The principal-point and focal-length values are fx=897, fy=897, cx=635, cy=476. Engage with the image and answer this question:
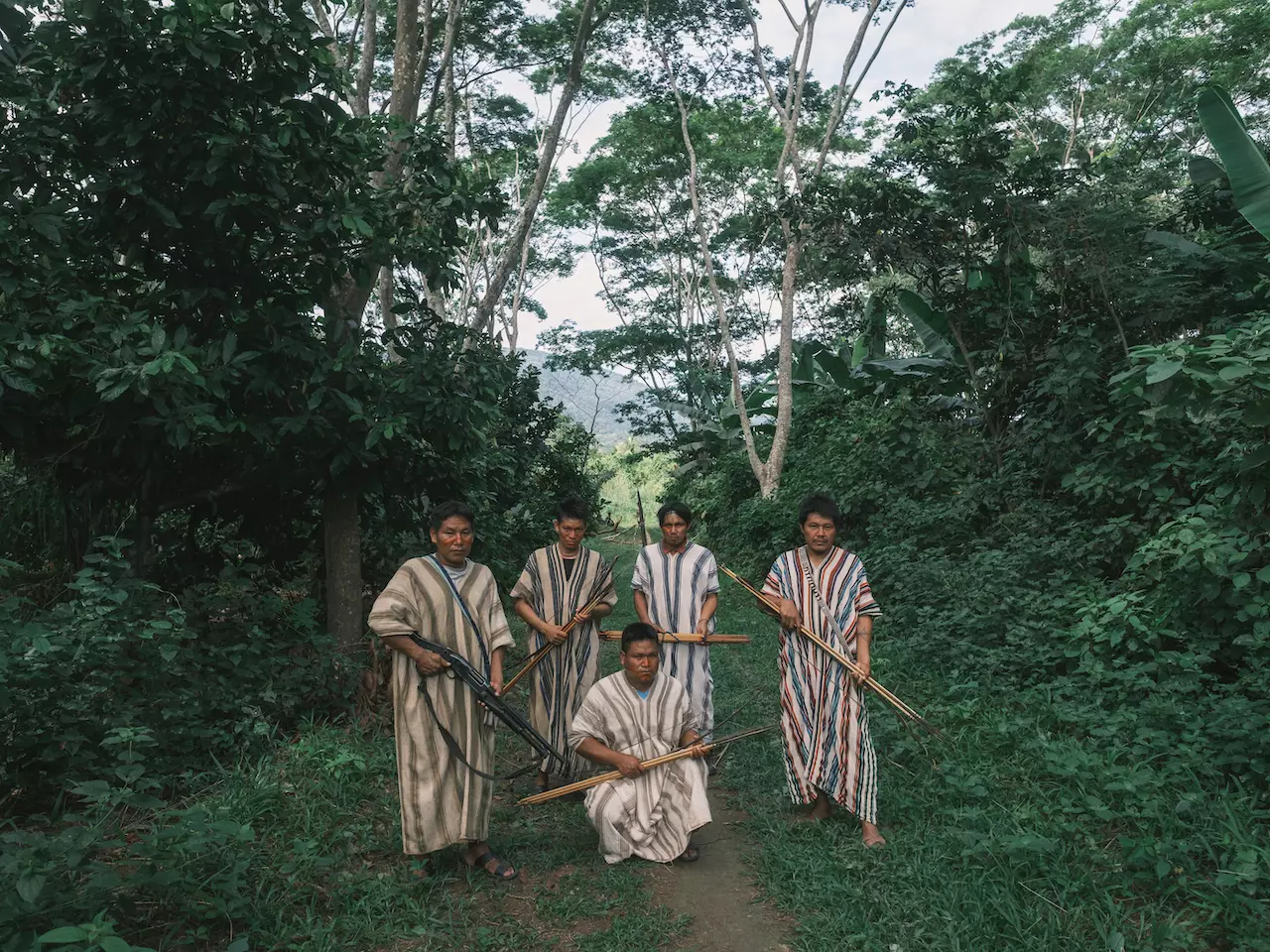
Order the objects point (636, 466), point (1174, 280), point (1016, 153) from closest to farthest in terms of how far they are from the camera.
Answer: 1. point (1174, 280)
2. point (1016, 153)
3. point (636, 466)

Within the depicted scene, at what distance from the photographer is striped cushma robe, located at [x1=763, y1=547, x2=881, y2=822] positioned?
4199mm

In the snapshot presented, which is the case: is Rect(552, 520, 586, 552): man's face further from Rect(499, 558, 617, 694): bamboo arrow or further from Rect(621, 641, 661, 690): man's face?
Rect(621, 641, 661, 690): man's face

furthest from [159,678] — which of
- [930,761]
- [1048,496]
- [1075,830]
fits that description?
[1048,496]

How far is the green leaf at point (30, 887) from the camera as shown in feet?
8.47

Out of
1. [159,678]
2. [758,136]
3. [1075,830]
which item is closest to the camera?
[1075,830]

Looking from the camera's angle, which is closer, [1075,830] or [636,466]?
[1075,830]

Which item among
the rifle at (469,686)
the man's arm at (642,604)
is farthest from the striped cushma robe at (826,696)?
the rifle at (469,686)

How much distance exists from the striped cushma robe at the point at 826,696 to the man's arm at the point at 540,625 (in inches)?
46.4

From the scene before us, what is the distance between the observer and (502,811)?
15.8ft

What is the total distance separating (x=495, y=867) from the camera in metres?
3.91

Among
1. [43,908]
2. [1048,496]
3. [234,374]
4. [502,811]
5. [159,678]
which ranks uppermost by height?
[234,374]

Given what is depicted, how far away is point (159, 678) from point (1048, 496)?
23.7ft

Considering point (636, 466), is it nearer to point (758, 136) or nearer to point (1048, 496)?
point (758, 136)

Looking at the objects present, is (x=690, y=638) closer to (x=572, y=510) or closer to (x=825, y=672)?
(x=825, y=672)
